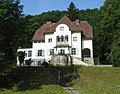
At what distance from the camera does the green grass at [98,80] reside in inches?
1099

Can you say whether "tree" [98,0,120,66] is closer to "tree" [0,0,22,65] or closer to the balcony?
the balcony

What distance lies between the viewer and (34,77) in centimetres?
3506

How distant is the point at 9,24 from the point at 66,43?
3070cm

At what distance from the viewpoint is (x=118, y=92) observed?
25.5 m

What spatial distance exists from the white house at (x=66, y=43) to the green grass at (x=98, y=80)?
17.9m

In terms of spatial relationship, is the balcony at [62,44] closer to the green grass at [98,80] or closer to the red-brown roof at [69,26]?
Result: the red-brown roof at [69,26]

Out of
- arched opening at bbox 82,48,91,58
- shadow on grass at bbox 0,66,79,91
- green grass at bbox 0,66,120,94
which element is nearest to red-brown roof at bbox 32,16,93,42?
arched opening at bbox 82,48,91,58

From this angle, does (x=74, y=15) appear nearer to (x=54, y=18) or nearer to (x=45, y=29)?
(x=54, y=18)

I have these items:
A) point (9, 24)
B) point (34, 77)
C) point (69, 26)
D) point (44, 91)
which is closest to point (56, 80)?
point (34, 77)

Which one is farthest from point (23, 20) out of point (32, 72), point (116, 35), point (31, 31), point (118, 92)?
point (31, 31)

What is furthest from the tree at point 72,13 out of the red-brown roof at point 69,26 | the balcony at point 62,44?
the balcony at point 62,44

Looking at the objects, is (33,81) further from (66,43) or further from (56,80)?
(66,43)

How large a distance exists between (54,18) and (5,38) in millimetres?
71847

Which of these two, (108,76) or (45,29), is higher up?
(45,29)
